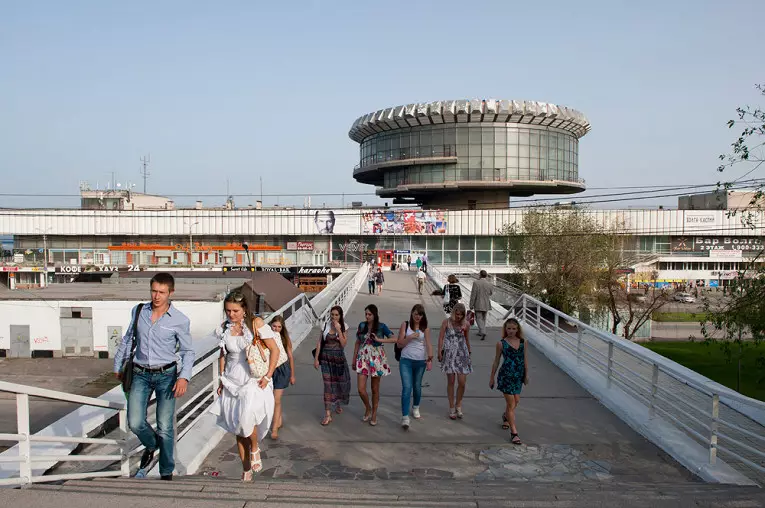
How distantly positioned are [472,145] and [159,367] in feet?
168

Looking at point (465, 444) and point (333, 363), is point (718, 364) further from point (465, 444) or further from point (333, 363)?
point (333, 363)

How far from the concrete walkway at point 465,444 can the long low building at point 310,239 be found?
159 feet

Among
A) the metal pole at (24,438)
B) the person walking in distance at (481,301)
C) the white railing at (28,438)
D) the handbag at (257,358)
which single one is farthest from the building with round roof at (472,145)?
the metal pole at (24,438)

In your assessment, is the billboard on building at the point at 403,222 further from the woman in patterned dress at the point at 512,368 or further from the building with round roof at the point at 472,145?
the woman in patterned dress at the point at 512,368

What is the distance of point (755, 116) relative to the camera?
29.9ft

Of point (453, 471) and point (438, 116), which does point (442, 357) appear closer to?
point (453, 471)

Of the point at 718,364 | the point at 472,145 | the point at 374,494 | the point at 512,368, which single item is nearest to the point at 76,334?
the point at 512,368

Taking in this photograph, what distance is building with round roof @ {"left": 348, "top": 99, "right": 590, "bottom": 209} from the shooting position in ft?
173

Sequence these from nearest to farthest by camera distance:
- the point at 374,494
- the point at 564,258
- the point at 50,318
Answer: the point at 374,494 < the point at 50,318 < the point at 564,258

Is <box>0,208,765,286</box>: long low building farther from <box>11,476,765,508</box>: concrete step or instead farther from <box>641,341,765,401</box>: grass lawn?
<box>11,476,765,508</box>: concrete step

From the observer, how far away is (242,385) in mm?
5031

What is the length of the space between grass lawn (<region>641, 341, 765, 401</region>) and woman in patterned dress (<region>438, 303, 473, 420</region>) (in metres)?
14.9

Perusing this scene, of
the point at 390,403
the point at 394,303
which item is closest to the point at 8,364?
the point at 394,303

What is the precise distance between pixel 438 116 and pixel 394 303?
33990mm
